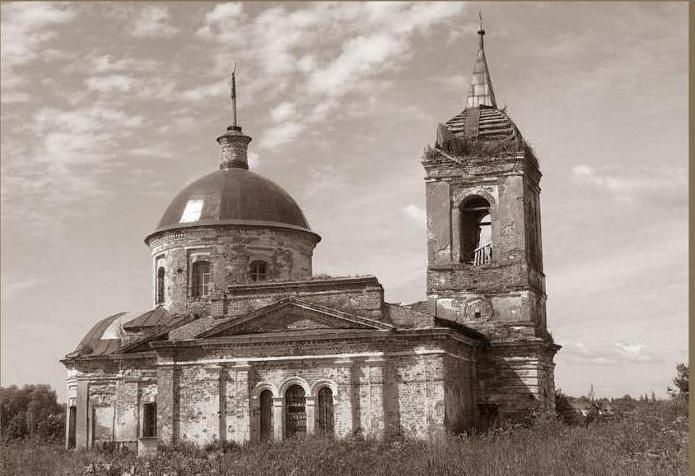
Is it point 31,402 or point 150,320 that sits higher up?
point 150,320

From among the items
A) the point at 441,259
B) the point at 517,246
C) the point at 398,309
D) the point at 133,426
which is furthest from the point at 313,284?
the point at 133,426

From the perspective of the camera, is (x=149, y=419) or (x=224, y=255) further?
(x=224, y=255)

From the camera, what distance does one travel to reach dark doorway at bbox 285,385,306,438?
825 inches

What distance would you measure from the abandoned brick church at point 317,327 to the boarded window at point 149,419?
3 centimetres

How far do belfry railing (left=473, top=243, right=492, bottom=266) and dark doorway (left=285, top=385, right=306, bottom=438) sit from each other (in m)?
6.06

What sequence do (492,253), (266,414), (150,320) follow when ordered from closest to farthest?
(266,414)
(492,253)
(150,320)

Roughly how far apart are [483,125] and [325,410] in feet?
29.2

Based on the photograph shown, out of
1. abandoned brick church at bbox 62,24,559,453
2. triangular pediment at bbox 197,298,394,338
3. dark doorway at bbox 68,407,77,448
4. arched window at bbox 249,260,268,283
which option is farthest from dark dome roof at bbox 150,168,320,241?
triangular pediment at bbox 197,298,394,338

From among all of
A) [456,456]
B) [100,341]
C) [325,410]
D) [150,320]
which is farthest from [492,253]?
[100,341]

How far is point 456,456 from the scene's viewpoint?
16.8 metres

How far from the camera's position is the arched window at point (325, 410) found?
67.9 feet

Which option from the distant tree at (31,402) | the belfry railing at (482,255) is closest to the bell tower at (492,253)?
the belfry railing at (482,255)

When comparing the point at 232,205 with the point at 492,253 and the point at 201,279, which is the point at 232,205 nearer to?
the point at 201,279

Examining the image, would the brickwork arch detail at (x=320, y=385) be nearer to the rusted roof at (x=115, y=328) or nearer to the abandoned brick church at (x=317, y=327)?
the abandoned brick church at (x=317, y=327)
